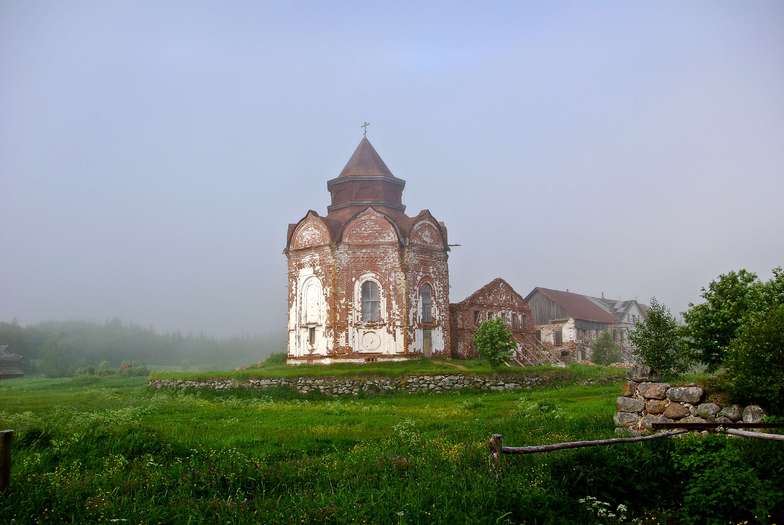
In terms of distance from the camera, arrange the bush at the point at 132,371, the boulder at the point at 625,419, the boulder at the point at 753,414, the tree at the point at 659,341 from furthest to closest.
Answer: the bush at the point at 132,371 < the tree at the point at 659,341 < the boulder at the point at 625,419 < the boulder at the point at 753,414

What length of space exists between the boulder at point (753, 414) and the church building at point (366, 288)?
21724 mm

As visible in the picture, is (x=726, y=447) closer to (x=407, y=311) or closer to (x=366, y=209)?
(x=407, y=311)

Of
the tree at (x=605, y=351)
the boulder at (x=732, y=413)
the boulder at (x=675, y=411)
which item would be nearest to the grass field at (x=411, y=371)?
the boulder at (x=675, y=411)

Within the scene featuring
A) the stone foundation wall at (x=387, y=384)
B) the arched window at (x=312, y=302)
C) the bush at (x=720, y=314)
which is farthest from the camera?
the arched window at (x=312, y=302)

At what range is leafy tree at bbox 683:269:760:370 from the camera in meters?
17.0

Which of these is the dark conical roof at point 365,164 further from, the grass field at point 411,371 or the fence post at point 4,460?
Result: the fence post at point 4,460

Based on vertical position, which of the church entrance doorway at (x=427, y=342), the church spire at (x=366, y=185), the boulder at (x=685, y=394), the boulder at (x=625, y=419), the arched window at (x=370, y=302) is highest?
the church spire at (x=366, y=185)

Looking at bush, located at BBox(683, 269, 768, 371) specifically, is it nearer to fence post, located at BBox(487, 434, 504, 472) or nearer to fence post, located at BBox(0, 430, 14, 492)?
fence post, located at BBox(487, 434, 504, 472)

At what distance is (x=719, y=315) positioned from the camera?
1723 cm

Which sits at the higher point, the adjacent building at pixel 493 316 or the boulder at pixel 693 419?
the adjacent building at pixel 493 316

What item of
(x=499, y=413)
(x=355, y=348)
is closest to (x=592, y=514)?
(x=499, y=413)

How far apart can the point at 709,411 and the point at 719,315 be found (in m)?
6.16

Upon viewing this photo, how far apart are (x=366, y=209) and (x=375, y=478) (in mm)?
25864

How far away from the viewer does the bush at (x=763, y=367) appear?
38.3 ft
